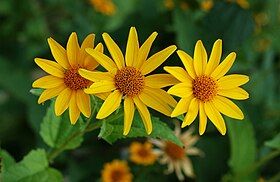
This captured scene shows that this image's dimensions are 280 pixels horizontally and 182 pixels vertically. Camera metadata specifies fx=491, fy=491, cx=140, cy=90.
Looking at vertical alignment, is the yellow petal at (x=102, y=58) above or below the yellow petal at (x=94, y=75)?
above

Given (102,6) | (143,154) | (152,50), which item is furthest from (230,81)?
(102,6)

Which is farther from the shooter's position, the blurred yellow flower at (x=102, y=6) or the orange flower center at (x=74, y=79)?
the blurred yellow flower at (x=102, y=6)

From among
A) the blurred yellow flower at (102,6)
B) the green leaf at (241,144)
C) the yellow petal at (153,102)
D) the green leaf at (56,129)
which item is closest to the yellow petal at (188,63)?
the yellow petal at (153,102)

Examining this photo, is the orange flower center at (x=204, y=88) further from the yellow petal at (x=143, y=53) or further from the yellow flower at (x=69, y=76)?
the yellow flower at (x=69, y=76)

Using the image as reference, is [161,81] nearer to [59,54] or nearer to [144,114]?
[144,114]

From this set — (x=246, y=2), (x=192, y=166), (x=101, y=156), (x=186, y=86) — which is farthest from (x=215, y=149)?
(x=186, y=86)

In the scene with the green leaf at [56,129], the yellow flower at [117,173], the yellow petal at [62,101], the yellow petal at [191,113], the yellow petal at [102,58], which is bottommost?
the yellow flower at [117,173]

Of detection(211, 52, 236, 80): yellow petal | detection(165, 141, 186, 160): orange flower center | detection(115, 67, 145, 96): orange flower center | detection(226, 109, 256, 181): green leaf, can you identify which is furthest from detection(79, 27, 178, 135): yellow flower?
detection(165, 141, 186, 160): orange flower center
